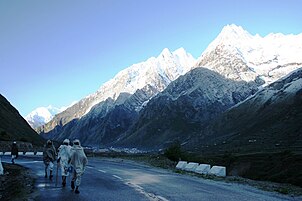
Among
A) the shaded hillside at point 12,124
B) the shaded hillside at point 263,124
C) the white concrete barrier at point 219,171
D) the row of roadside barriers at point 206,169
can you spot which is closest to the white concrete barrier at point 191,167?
the row of roadside barriers at point 206,169

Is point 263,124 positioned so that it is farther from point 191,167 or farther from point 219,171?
point 219,171

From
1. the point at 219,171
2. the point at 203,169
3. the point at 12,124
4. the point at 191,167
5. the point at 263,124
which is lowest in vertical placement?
the point at 219,171

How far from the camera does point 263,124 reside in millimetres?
144875

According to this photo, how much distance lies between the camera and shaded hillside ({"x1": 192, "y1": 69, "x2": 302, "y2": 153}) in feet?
386

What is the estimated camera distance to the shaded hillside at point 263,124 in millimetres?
117688

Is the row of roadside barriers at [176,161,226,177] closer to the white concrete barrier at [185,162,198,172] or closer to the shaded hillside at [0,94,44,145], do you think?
the white concrete barrier at [185,162,198,172]

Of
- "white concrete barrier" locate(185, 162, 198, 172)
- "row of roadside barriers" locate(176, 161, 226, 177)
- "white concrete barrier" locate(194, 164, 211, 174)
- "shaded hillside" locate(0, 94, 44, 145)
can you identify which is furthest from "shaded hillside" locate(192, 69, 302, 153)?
"white concrete barrier" locate(194, 164, 211, 174)

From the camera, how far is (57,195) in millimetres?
14266

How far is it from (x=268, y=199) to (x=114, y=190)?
5913 millimetres

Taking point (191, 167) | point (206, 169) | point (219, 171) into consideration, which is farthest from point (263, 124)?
point (219, 171)

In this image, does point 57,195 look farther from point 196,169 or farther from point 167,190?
point 196,169

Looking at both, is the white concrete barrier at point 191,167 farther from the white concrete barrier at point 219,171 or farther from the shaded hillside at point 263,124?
the shaded hillside at point 263,124

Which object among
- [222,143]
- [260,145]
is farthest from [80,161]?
[222,143]

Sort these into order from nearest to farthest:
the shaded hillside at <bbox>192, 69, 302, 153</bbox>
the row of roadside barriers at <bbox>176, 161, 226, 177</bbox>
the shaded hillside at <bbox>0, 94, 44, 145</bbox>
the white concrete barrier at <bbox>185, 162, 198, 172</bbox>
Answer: the row of roadside barriers at <bbox>176, 161, 226, 177</bbox>
the white concrete barrier at <bbox>185, 162, 198, 172</bbox>
the shaded hillside at <bbox>0, 94, 44, 145</bbox>
the shaded hillside at <bbox>192, 69, 302, 153</bbox>
